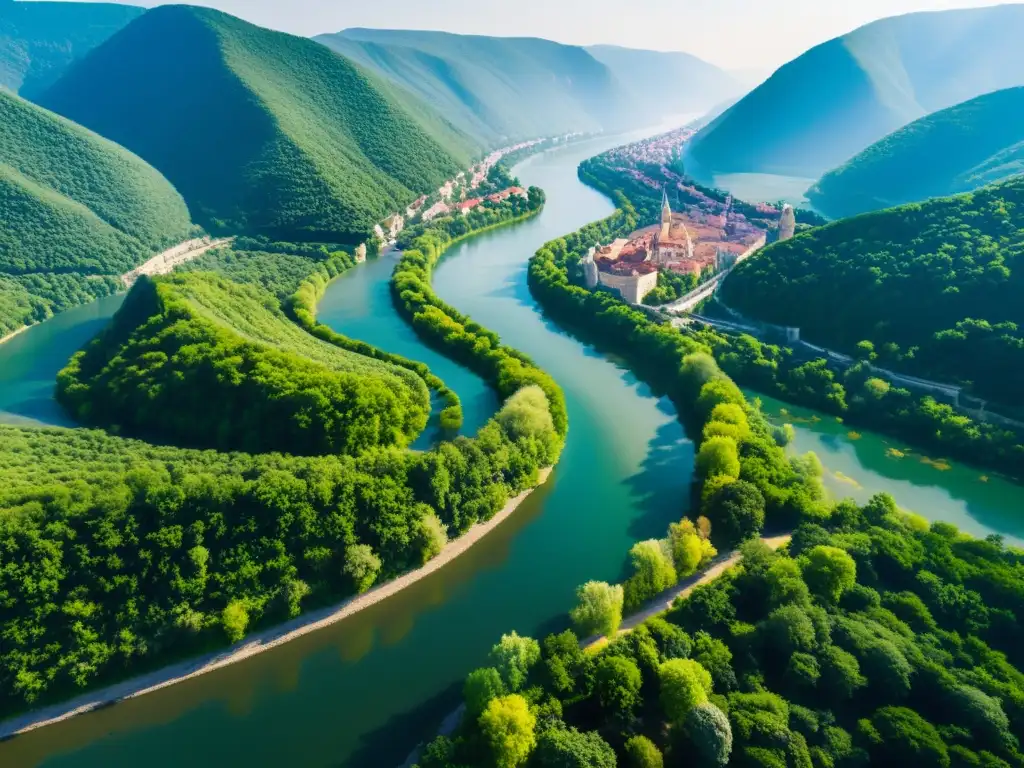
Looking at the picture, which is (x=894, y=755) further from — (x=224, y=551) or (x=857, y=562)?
(x=224, y=551)

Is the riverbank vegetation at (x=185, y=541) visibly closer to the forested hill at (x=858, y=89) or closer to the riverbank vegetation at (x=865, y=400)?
the riverbank vegetation at (x=865, y=400)

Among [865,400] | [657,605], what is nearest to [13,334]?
[657,605]

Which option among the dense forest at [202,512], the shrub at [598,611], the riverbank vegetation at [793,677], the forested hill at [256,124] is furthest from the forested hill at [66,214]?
the riverbank vegetation at [793,677]

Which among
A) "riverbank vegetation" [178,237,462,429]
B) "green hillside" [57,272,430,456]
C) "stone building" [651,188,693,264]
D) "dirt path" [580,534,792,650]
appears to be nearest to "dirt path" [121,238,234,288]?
"riverbank vegetation" [178,237,462,429]

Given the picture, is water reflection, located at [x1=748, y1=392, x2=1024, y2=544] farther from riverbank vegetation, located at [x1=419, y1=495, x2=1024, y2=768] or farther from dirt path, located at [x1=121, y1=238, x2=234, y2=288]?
dirt path, located at [x1=121, y1=238, x2=234, y2=288]

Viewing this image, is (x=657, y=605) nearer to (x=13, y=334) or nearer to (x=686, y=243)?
(x=686, y=243)
